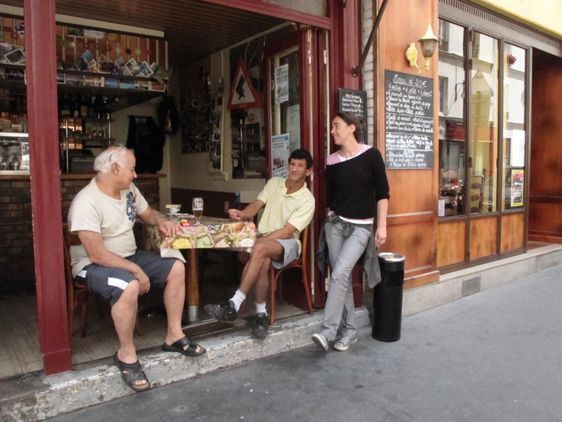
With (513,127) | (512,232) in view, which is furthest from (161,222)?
(513,127)

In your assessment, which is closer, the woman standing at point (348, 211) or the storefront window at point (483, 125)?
the woman standing at point (348, 211)

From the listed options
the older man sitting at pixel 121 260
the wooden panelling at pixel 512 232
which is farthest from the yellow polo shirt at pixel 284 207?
the wooden panelling at pixel 512 232

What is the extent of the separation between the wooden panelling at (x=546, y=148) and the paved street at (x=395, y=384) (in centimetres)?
360

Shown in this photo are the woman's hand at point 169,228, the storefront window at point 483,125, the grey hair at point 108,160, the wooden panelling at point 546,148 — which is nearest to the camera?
the grey hair at point 108,160

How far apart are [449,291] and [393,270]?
1.50 m

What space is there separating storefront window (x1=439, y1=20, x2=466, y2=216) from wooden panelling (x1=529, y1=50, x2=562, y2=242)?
2.42 m

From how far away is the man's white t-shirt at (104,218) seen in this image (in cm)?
296

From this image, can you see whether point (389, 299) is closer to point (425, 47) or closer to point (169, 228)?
point (169, 228)

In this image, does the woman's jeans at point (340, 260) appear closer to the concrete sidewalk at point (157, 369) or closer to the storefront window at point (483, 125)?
the concrete sidewalk at point (157, 369)

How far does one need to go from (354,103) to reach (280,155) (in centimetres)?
88

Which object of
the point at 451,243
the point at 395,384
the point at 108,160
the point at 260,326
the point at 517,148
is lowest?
the point at 395,384

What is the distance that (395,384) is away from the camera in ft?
10.5

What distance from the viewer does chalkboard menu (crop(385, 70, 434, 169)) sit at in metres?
4.46

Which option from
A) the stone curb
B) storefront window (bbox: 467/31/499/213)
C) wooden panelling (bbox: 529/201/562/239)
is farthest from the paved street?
wooden panelling (bbox: 529/201/562/239)
